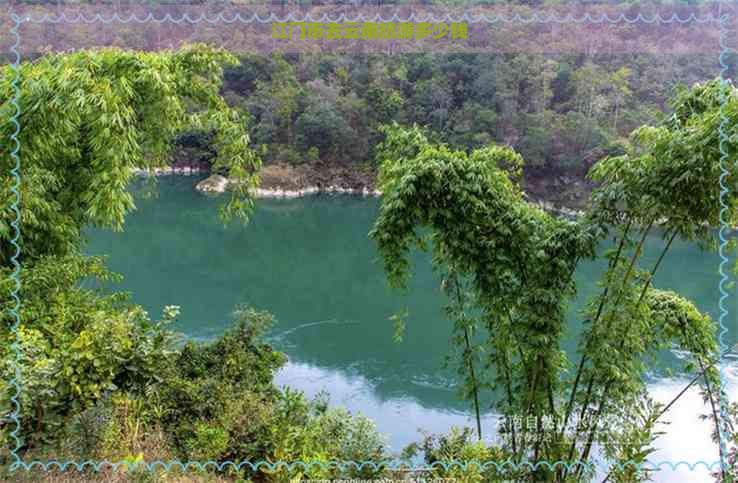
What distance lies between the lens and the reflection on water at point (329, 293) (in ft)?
17.0

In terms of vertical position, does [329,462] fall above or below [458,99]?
below

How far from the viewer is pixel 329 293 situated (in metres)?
8.73

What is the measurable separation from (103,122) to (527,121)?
11880 millimetres

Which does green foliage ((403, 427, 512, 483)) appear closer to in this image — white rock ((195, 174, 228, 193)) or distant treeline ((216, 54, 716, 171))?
distant treeline ((216, 54, 716, 171))

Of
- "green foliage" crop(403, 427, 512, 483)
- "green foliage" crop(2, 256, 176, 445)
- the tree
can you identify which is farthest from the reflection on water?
"green foliage" crop(2, 256, 176, 445)

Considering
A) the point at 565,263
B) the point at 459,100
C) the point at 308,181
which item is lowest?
the point at 565,263

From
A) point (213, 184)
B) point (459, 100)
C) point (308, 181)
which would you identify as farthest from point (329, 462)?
point (213, 184)

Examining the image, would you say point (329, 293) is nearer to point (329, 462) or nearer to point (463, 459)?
point (463, 459)

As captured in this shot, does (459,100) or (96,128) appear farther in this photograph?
(459,100)

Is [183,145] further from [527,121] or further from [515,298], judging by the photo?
[515,298]

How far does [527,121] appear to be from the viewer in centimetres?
1314

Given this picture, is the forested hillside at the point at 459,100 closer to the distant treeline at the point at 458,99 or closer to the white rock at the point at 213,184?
the distant treeline at the point at 458,99

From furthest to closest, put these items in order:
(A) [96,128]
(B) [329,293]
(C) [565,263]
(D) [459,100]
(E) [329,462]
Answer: (D) [459,100], (B) [329,293], (A) [96,128], (C) [565,263], (E) [329,462]

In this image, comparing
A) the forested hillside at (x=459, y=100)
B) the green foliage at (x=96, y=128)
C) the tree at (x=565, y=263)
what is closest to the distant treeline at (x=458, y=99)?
the forested hillside at (x=459, y=100)
